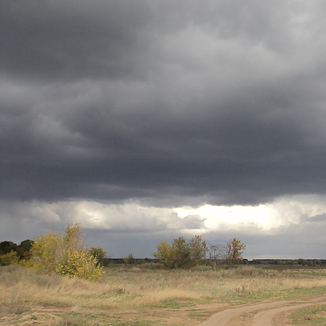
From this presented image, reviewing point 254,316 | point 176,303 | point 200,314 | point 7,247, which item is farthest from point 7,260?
point 254,316

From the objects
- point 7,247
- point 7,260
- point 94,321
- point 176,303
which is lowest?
point 176,303

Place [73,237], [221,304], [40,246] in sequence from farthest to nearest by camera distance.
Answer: [40,246]
[73,237]
[221,304]

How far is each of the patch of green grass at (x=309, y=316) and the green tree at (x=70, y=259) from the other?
22283mm

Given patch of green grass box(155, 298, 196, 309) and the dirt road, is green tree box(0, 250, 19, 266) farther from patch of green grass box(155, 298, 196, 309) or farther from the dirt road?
the dirt road

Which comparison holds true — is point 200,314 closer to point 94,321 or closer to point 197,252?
point 94,321

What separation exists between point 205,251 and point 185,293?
6430 centimetres

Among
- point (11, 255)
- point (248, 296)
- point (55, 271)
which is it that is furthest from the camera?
point (11, 255)

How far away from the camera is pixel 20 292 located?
79.5ft

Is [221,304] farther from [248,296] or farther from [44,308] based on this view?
[44,308]

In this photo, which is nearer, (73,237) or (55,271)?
(55,271)

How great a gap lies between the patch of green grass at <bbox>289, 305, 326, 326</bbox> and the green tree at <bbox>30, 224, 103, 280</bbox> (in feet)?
73.1

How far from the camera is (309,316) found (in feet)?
70.2

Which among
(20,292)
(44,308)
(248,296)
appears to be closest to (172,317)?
(44,308)

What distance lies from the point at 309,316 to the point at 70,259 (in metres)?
26.1
